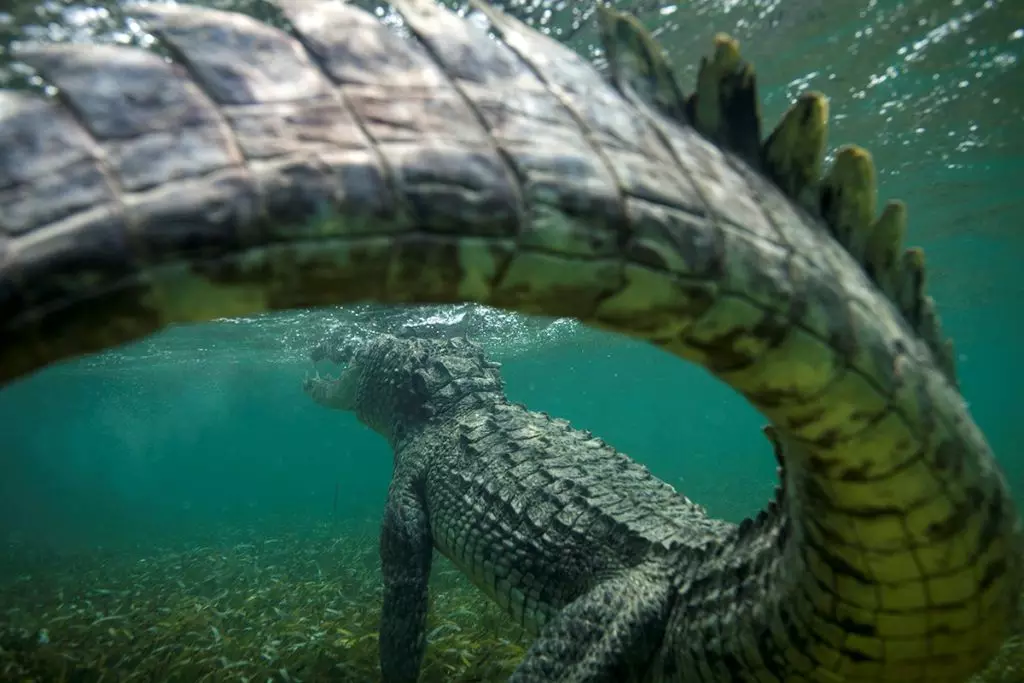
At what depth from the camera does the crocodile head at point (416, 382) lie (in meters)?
6.95

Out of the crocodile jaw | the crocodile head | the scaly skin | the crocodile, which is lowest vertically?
the crocodile jaw

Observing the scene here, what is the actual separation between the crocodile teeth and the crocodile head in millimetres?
5336

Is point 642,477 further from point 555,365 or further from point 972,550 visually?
point 555,365

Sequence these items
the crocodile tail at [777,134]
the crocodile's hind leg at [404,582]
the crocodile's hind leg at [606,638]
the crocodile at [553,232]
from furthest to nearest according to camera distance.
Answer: the crocodile's hind leg at [404,582] < the crocodile's hind leg at [606,638] < the crocodile tail at [777,134] < the crocodile at [553,232]

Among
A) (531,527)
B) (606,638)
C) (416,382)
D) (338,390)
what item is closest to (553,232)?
(606,638)

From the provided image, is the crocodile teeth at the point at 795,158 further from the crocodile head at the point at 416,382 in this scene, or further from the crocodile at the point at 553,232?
the crocodile head at the point at 416,382

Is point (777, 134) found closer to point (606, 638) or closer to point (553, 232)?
point (553, 232)

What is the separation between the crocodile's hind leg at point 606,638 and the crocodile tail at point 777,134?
1736 mm

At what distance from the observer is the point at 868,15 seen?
28.1 ft

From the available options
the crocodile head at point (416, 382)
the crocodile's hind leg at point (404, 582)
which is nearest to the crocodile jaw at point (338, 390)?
the crocodile head at point (416, 382)

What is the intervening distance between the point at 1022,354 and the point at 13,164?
260 ft

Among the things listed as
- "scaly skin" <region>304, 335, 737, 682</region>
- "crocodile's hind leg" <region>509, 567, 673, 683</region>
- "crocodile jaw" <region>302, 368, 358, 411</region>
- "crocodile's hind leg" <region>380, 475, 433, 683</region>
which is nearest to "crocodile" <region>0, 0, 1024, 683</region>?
"scaly skin" <region>304, 335, 737, 682</region>

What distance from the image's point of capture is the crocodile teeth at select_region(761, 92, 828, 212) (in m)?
1.58

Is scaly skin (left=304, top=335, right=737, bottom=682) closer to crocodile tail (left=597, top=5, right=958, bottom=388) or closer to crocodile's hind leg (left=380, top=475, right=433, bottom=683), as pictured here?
crocodile's hind leg (left=380, top=475, right=433, bottom=683)
